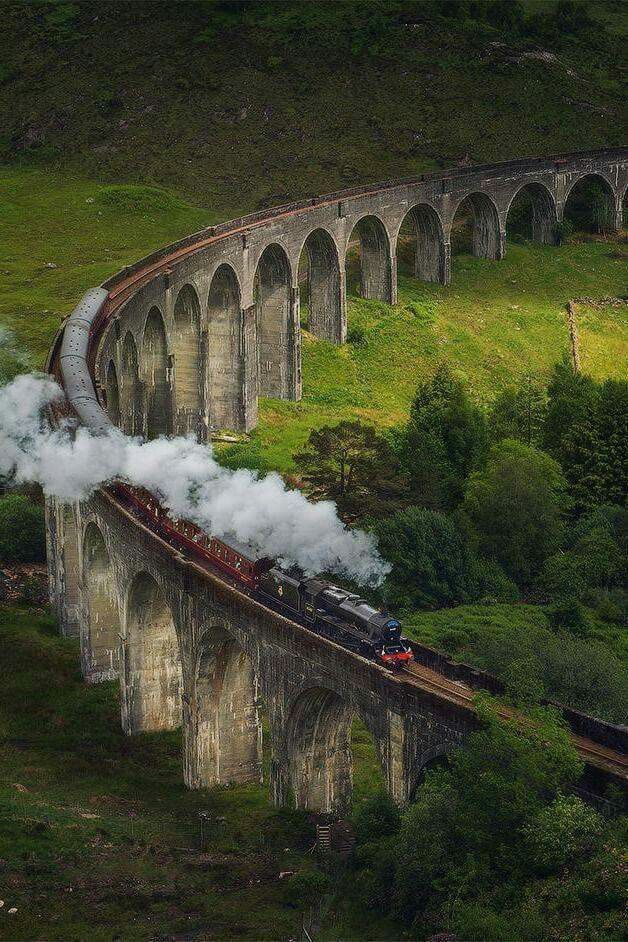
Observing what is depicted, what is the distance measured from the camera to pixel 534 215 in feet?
471

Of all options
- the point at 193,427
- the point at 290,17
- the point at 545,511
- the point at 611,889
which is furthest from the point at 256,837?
the point at 290,17

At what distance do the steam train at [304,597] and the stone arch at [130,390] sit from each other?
22.4 m

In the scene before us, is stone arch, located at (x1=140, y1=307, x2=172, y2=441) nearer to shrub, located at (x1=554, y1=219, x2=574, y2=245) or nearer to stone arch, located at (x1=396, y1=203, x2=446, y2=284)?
stone arch, located at (x1=396, y1=203, x2=446, y2=284)

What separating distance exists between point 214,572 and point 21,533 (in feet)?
89.5

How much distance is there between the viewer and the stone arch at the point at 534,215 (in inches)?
5605

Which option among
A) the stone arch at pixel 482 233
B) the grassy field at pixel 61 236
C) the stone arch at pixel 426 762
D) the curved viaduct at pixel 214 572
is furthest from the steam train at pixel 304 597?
the stone arch at pixel 482 233

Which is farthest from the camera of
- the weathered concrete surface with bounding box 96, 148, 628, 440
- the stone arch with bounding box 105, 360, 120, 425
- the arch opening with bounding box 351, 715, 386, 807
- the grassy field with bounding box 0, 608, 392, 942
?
the weathered concrete surface with bounding box 96, 148, 628, 440

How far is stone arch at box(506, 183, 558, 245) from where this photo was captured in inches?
5605

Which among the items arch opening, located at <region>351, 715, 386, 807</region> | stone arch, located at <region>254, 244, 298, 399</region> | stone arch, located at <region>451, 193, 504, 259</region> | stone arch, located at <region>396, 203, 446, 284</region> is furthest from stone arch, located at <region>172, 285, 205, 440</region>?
stone arch, located at <region>451, 193, 504, 259</region>

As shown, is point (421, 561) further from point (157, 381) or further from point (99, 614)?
point (157, 381)

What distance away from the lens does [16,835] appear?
5666 cm

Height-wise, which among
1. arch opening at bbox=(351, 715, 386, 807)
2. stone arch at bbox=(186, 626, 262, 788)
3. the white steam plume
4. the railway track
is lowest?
arch opening at bbox=(351, 715, 386, 807)

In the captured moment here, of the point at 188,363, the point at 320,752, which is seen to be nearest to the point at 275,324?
the point at 188,363

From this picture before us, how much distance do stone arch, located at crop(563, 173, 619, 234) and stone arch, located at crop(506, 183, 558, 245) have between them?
12.8ft
